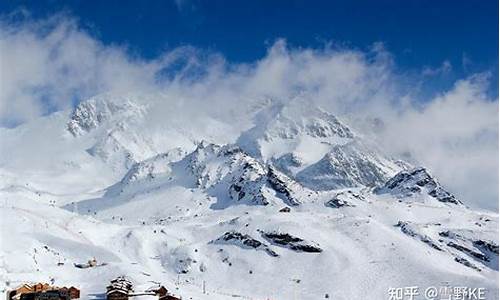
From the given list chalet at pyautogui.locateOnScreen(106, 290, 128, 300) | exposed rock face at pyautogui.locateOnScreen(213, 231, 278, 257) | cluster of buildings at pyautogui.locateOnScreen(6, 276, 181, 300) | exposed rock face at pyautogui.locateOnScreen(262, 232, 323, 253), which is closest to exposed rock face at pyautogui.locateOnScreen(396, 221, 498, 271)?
exposed rock face at pyautogui.locateOnScreen(262, 232, 323, 253)

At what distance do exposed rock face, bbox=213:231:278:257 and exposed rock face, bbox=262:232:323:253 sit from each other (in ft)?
9.31

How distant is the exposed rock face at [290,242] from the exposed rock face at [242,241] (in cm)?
284

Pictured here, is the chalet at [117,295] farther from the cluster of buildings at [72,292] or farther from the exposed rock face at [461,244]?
the exposed rock face at [461,244]

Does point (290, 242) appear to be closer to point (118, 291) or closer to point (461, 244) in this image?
point (461, 244)

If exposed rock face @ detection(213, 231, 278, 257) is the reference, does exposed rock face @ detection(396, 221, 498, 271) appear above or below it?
above

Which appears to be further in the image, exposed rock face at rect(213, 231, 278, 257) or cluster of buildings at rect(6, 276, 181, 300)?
exposed rock face at rect(213, 231, 278, 257)

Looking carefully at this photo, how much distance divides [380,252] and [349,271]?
11738 mm

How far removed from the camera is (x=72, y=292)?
290ft

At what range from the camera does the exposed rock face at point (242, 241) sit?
144m

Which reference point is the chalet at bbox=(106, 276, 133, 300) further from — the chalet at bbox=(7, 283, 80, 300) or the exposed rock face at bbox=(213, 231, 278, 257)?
the exposed rock face at bbox=(213, 231, 278, 257)

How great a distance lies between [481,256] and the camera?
146 metres

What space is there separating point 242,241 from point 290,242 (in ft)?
31.5

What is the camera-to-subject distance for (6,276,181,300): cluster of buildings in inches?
3378

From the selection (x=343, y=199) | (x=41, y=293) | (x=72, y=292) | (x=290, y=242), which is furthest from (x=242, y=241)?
(x=41, y=293)
